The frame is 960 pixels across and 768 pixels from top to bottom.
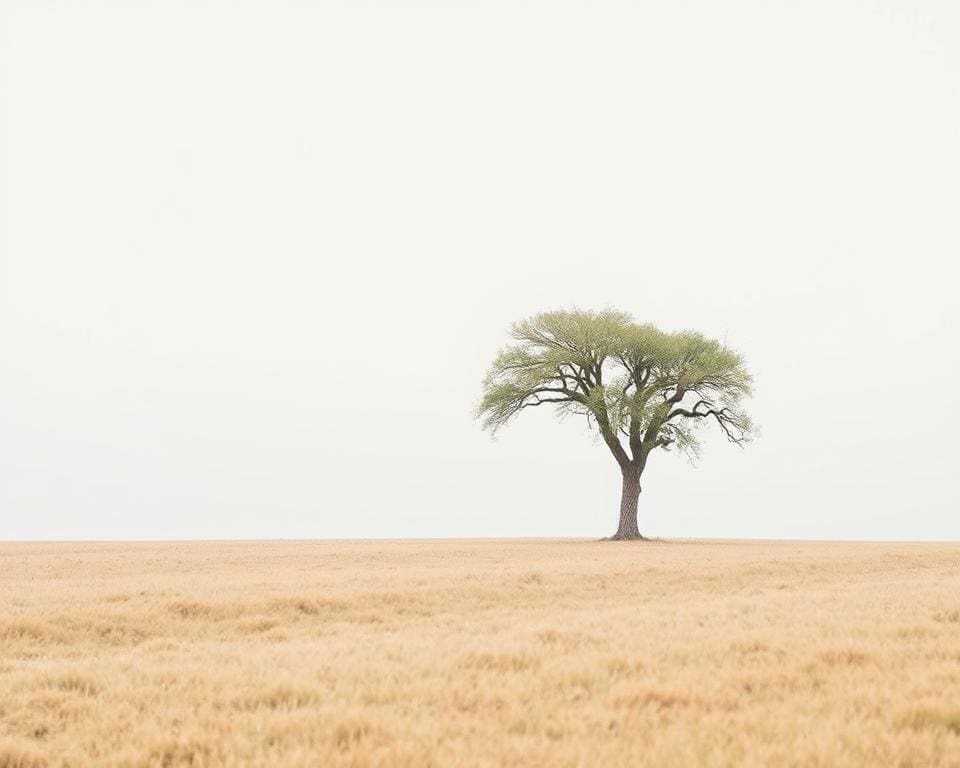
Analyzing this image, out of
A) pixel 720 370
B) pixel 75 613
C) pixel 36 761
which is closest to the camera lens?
pixel 36 761

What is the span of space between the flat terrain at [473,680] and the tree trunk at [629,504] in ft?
111

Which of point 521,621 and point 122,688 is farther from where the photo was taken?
point 521,621

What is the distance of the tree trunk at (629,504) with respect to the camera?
50812 mm

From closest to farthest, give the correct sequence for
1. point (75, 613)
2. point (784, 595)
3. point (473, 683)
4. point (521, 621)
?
point (473, 683), point (521, 621), point (75, 613), point (784, 595)

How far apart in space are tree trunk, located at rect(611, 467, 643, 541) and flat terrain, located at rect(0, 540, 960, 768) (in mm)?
33922

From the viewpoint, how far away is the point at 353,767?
4.99 meters

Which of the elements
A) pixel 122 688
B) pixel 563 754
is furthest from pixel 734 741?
pixel 122 688

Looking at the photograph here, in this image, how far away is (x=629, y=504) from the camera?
51.3m

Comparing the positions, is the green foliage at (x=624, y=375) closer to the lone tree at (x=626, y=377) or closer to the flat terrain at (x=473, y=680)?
the lone tree at (x=626, y=377)

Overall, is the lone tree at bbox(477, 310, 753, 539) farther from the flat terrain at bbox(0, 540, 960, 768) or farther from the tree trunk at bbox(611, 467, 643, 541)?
the flat terrain at bbox(0, 540, 960, 768)

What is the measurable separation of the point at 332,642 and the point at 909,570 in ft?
77.3

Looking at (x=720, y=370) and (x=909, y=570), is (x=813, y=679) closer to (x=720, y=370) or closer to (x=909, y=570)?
(x=909, y=570)

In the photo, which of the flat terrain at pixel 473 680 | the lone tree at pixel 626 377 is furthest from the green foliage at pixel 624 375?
the flat terrain at pixel 473 680

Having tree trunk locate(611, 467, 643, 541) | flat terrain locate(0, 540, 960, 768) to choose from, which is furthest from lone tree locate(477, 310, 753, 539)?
flat terrain locate(0, 540, 960, 768)
